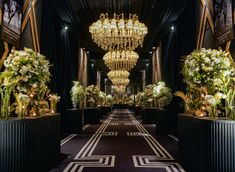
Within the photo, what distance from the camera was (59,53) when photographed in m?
10.1

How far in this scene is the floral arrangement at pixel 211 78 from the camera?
4258mm

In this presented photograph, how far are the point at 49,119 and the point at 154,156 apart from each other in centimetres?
256

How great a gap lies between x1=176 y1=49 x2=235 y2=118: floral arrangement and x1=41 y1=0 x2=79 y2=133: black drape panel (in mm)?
4398

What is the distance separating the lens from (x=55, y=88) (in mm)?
9430

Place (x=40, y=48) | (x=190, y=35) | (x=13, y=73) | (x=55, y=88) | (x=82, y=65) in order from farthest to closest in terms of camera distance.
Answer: (x=82, y=65), (x=55, y=88), (x=190, y=35), (x=40, y=48), (x=13, y=73)

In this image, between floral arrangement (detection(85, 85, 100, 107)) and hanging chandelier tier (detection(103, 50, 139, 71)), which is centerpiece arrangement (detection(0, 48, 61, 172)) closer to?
hanging chandelier tier (detection(103, 50, 139, 71))

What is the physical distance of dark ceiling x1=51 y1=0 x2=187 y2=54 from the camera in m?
9.34

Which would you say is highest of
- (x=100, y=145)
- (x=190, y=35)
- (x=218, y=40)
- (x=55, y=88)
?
(x=190, y=35)

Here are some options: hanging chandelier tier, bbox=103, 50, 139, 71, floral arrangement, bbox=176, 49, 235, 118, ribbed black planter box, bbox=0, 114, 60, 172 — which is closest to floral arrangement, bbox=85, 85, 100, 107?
hanging chandelier tier, bbox=103, 50, 139, 71

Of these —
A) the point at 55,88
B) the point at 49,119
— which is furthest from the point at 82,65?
the point at 49,119

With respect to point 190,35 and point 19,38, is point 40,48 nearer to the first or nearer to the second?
point 19,38

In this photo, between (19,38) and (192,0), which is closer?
(19,38)

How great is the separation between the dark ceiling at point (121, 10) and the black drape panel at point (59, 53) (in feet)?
1.28

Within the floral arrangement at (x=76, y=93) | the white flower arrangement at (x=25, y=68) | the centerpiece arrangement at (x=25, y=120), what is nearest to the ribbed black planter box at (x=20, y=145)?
Result: the centerpiece arrangement at (x=25, y=120)
